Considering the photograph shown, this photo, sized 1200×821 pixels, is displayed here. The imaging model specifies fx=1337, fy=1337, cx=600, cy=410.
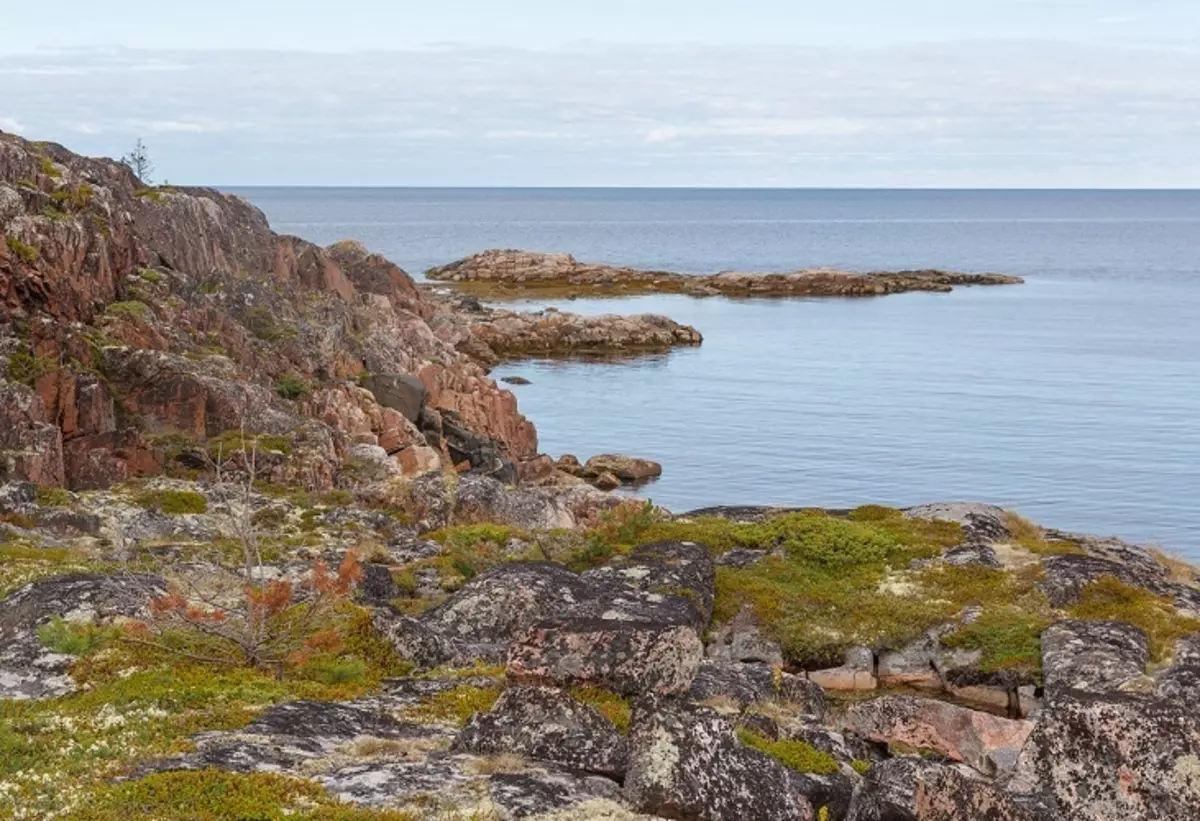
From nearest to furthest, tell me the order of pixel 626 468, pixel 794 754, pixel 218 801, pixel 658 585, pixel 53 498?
pixel 218 801
pixel 794 754
pixel 658 585
pixel 53 498
pixel 626 468

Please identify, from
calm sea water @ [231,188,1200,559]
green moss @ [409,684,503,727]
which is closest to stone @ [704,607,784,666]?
green moss @ [409,684,503,727]

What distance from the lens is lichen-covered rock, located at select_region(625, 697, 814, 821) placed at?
40.2 feet

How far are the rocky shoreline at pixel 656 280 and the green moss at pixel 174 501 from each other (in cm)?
12931

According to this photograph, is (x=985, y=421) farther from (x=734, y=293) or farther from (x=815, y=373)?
(x=734, y=293)

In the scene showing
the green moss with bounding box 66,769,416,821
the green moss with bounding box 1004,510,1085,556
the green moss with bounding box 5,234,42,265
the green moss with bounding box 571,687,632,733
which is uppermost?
the green moss with bounding box 5,234,42,265

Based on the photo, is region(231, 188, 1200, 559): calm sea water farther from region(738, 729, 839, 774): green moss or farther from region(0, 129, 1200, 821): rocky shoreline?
region(738, 729, 839, 774): green moss

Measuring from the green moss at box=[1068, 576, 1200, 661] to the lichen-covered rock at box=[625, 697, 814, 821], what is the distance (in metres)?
13.8

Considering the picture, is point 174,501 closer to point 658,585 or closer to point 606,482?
point 658,585

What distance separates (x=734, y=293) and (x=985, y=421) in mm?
95225

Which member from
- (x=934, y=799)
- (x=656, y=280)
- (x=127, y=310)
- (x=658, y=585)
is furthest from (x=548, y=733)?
(x=656, y=280)

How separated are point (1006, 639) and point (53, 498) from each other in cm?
2213

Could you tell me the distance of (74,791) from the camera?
11.6 meters

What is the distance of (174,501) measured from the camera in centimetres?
3378

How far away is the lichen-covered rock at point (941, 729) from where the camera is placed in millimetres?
20016
